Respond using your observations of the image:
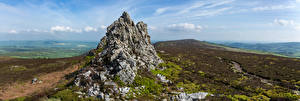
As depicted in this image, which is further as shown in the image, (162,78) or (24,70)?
(24,70)

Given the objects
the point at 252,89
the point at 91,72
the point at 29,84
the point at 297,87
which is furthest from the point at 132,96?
the point at 297,87

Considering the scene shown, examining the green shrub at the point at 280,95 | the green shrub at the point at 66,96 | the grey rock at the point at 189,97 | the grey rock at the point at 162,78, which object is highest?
the green shrub at the point at 66,96

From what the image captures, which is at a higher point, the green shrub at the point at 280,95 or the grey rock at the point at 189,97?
the grey rock at the point at 189,97

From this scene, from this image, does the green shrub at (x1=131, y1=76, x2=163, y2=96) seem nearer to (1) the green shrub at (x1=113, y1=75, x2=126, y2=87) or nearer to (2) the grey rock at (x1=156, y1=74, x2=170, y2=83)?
(1) the green shrub at (x1=113, y1=75, x2=126, y2=87)

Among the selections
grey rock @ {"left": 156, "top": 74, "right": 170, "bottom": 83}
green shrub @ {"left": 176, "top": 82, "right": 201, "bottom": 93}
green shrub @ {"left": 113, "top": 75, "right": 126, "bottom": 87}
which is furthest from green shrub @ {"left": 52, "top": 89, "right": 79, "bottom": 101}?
green shrub @ {"left": 176, "top": 82, "right": 201, "bottom": 93}

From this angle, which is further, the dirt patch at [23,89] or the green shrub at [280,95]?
the green shrub at [280,95]

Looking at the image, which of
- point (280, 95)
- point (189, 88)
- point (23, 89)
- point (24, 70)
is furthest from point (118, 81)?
point (24, 70)

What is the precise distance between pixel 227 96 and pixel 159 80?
13.5 metres

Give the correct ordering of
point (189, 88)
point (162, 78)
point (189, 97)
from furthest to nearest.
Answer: point (162, 78), point (189, 88), point (189, 97)

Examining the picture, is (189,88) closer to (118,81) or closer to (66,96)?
(118,81)

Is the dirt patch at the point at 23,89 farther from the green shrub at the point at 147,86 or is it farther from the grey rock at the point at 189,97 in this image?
the grey rock at the point at 189,97

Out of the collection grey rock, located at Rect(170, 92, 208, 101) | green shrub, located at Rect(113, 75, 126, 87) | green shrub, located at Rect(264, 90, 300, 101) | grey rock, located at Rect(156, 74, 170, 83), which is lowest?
green shrub, located at Rect(264, 90, 300, 101)

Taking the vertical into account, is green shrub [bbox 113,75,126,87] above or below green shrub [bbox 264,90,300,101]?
above

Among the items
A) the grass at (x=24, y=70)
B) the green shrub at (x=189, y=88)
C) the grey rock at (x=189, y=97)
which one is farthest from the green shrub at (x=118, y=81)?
the grass at (x=24, y=70)
